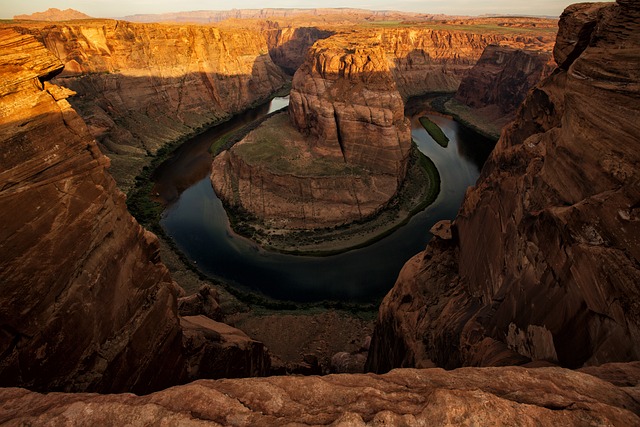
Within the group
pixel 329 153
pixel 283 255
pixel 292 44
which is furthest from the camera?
pixel 292 44

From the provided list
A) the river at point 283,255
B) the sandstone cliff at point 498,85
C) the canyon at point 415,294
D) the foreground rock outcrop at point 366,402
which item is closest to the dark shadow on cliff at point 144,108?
the river at point 283,255

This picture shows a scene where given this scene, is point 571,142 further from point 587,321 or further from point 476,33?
point 476,33

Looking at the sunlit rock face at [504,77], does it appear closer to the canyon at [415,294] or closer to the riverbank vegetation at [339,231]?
the riverbank vegetation at [339,231]

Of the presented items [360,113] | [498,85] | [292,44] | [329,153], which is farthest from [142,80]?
[292,44]

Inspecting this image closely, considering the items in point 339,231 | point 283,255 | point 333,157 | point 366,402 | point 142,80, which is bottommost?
point 283,255

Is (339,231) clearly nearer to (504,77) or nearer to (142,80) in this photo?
(142,80)

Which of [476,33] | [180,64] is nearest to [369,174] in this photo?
[180,64]

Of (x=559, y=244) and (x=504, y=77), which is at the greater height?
(x=559, y=244)
